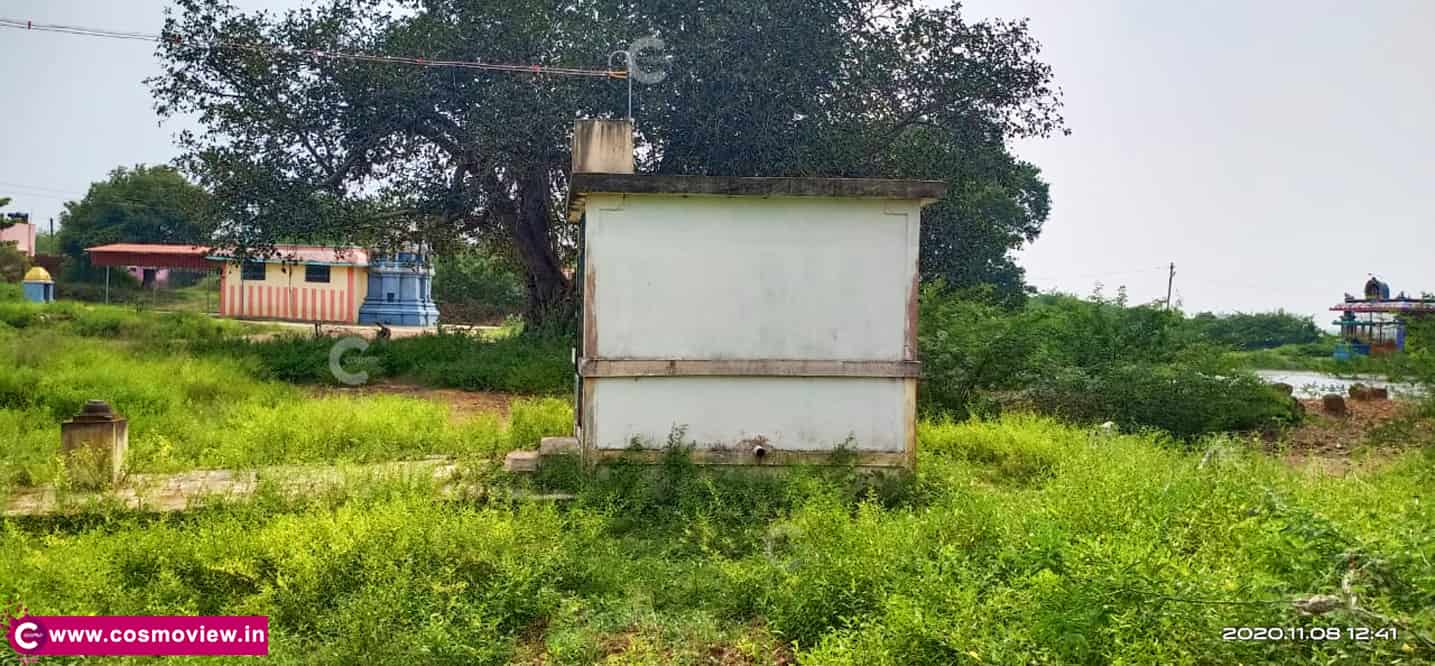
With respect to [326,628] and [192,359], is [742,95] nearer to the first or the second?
[192,359]

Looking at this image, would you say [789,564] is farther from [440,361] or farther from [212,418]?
[440,361]

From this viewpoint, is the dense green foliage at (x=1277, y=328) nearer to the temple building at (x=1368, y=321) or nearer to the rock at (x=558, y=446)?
the temple building at (x=1368, y=321)

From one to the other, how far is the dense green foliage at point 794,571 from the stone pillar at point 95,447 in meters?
0.66

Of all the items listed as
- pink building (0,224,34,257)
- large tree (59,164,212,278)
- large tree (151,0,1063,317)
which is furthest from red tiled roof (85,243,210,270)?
large tree (151,0,1063,317)

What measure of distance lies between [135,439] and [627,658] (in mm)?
6531

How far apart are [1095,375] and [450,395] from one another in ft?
30.4

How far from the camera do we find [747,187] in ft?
23.5

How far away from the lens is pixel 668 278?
728cm

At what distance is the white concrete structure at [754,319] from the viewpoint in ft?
23.7

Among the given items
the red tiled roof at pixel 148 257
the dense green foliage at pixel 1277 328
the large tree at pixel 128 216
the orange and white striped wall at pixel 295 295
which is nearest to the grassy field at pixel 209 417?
the orange and white striped wall at pixel 295 295

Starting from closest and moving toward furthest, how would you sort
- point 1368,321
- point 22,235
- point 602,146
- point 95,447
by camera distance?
point 95,447 → point 602,146 → point 1368,321 → point 22,235

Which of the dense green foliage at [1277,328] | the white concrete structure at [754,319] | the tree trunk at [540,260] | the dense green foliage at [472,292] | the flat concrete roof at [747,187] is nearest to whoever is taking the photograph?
the flat concrete roof at [747,187]

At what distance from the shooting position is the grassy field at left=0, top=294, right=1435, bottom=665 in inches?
140

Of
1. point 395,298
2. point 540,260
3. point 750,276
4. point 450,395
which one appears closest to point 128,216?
point 395,298
